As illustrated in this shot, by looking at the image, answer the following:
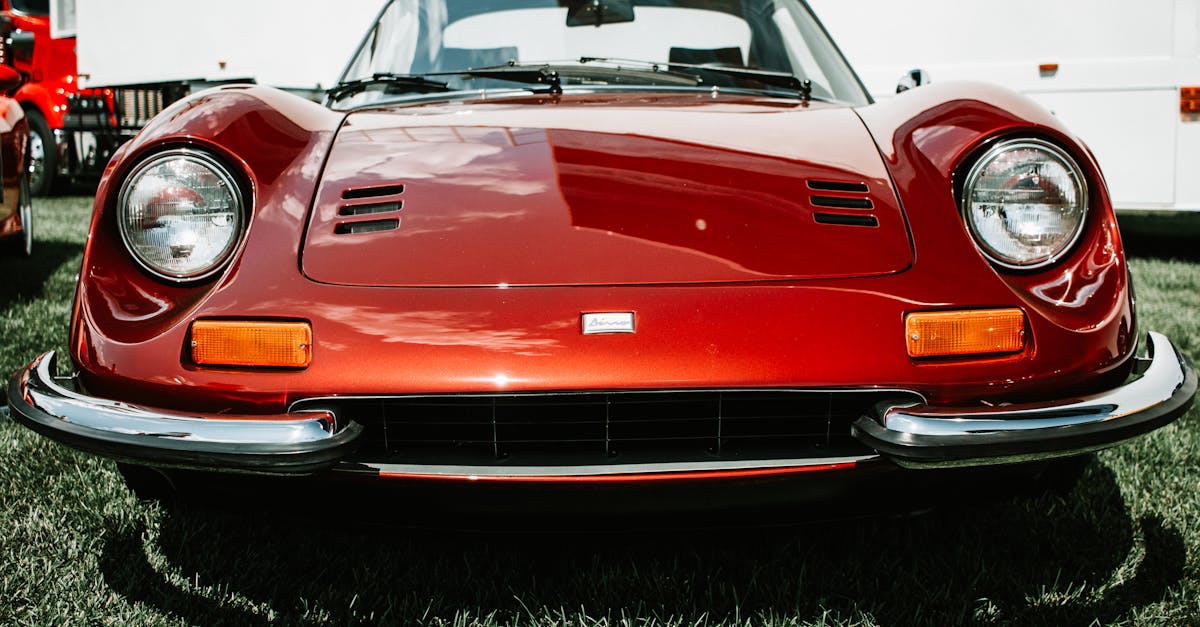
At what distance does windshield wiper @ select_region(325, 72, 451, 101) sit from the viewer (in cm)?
224

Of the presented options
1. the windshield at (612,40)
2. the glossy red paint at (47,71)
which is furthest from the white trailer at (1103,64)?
the glossy red paint at (47,71)

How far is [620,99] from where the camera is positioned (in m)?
2.08

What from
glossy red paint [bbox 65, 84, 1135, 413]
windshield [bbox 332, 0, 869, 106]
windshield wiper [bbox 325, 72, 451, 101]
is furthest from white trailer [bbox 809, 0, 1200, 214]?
glossy red paint [bbox 65, 84, 1135, 413]

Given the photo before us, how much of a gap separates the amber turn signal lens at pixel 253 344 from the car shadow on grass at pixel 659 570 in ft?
0.93

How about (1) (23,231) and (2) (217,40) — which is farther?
(2) (217,40)

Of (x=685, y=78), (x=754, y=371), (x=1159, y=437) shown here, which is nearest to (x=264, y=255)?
(x=754, y=371)

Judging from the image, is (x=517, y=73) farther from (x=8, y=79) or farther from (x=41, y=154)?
(x=41, y=154)

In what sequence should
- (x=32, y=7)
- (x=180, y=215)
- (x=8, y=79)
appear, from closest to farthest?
(x=180, y=215), (x=8, y=79), (x=32, y=7)

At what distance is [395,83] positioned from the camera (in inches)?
Answer: 89.7

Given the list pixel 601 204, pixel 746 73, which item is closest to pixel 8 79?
pixel 746 73

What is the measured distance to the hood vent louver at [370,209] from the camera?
1.55 m

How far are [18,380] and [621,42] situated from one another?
5.44ft

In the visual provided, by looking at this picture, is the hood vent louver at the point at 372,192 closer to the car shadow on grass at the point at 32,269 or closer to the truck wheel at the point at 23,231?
the car shadow on grass at the point at 32,269

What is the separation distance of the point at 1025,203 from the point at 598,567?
102 centimetres
